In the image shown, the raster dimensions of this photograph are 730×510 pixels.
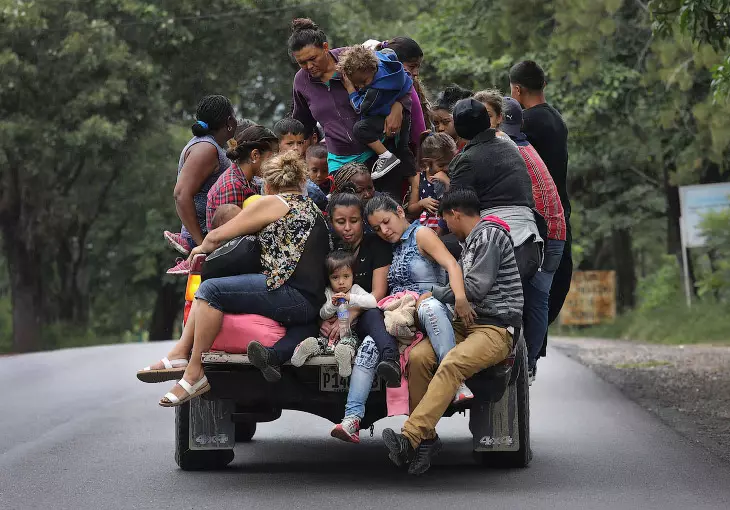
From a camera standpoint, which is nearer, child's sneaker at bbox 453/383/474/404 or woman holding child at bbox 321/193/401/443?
woman holding child at bbox 321/193/401/443

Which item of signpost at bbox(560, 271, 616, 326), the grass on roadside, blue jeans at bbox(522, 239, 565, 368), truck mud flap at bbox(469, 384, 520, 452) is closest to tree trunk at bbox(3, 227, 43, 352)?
the grass on roadside

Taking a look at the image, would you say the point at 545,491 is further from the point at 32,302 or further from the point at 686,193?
the point at 32,302

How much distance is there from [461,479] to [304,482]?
940mm

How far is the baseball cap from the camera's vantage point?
9.40 meters

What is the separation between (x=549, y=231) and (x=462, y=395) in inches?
73.4

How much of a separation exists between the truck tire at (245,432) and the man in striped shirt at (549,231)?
248 centimetres

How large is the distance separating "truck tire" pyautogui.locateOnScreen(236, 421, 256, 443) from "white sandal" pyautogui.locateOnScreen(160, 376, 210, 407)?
2.72 m

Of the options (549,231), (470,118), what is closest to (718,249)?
(549,231)

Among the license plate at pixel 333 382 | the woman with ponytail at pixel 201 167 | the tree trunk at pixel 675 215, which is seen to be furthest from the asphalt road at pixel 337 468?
the tree trunk at pixel 675 215

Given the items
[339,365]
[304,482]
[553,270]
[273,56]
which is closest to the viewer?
[339,365]

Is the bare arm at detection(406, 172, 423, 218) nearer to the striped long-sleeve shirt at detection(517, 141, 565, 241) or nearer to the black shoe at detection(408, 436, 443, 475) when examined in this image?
the striped long-sleeve shirt at detection(517, 141, 565, 241)

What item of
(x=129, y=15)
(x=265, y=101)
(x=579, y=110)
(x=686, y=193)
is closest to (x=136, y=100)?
(x=129, y=15)

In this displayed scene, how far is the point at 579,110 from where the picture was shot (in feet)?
92.4

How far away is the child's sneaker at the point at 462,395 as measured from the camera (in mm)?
7906
